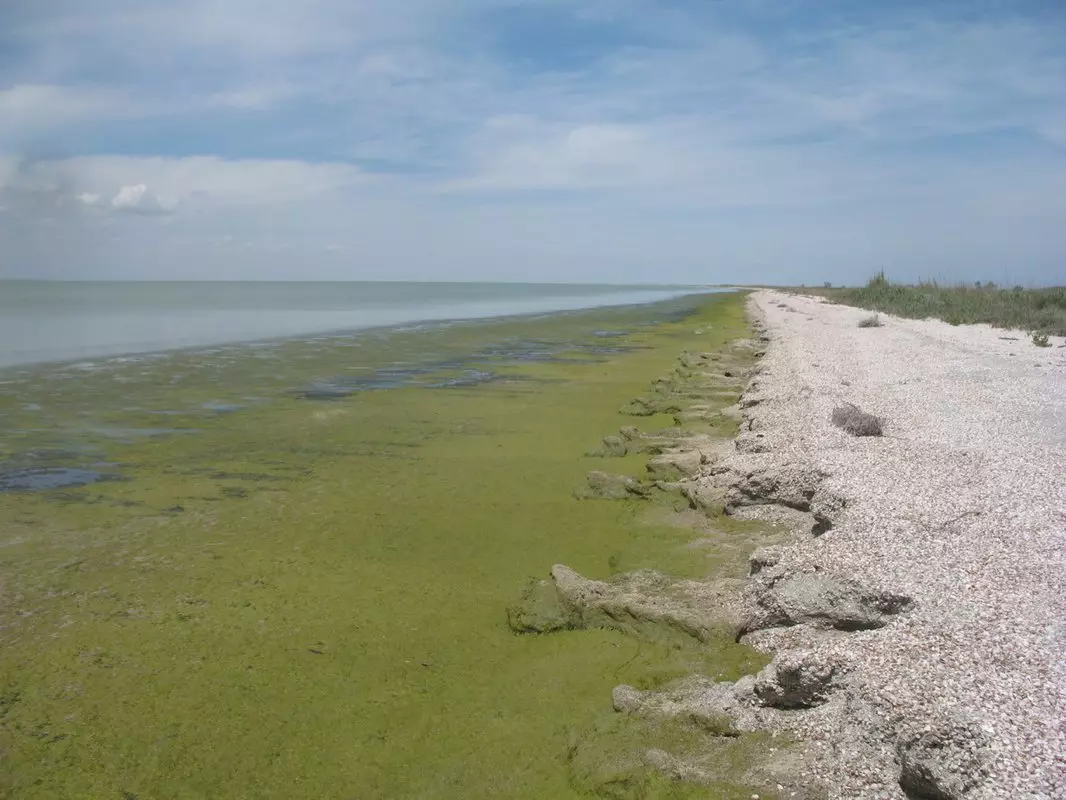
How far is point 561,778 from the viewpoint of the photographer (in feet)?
12.6

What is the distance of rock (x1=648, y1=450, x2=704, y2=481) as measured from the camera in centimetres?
901

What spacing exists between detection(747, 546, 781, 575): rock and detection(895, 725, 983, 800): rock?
231 centimetres

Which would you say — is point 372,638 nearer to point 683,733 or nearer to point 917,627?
point 683,733

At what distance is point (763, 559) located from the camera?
5.62 metres

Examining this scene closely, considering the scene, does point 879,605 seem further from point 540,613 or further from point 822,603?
point 540,613

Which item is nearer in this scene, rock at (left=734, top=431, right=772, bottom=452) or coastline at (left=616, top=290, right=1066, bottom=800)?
coastline at (left=616, top=290, right=1066, bottom=800)

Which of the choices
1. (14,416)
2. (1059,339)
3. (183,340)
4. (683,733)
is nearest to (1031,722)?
(683,733)

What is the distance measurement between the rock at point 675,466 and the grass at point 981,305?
771 inches

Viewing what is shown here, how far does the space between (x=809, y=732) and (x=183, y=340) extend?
28.0 meters

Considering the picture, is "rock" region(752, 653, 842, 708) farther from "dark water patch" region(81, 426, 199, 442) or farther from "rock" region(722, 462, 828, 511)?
"dark water patch" region(81, 426, 199, 442)

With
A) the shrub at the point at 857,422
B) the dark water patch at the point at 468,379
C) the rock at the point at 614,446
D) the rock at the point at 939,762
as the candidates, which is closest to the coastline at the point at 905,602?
the rock at the point at 939,762

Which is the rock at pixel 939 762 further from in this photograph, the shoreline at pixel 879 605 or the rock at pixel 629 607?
the rock at pixel 629 607

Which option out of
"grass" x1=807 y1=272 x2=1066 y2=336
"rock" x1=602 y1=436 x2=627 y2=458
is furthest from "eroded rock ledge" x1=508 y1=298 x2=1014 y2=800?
"grass" x1=807 y1=272 x2=1066 y2=336

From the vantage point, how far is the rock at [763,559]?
5566 mm
